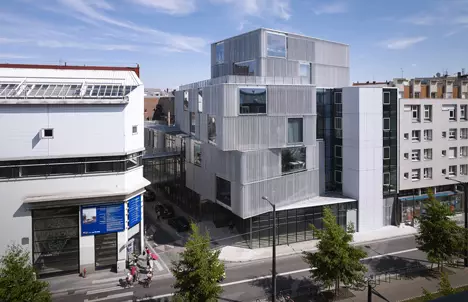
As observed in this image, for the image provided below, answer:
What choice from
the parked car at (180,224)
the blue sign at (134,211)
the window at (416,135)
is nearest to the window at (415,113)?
the window at (416,135)

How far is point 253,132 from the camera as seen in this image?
34.2 meters

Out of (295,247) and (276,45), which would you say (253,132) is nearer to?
(276,45)

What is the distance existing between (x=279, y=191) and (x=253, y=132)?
6170 millimetres

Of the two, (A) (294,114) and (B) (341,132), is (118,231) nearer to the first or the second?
(A) (294,114)

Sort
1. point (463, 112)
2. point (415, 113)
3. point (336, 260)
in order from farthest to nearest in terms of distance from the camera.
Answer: point (463, 112) < point (415, 113) < point (336, 260)

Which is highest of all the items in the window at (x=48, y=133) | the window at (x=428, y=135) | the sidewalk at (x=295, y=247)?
the window at (x=48, y=133)

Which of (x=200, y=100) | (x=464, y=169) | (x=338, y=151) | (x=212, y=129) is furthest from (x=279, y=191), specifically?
(x=464, y=169)

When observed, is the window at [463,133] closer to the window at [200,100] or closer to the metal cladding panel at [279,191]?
the metal cladding panel at [279,191]

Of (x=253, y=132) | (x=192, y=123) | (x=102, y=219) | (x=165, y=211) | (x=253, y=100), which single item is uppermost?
(x=253, y=100)

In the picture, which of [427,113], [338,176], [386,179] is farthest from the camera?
[427,113]

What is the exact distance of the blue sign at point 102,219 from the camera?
29062mm

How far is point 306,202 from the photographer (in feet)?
123

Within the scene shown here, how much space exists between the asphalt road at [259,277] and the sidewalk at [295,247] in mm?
997

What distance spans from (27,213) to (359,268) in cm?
2367
